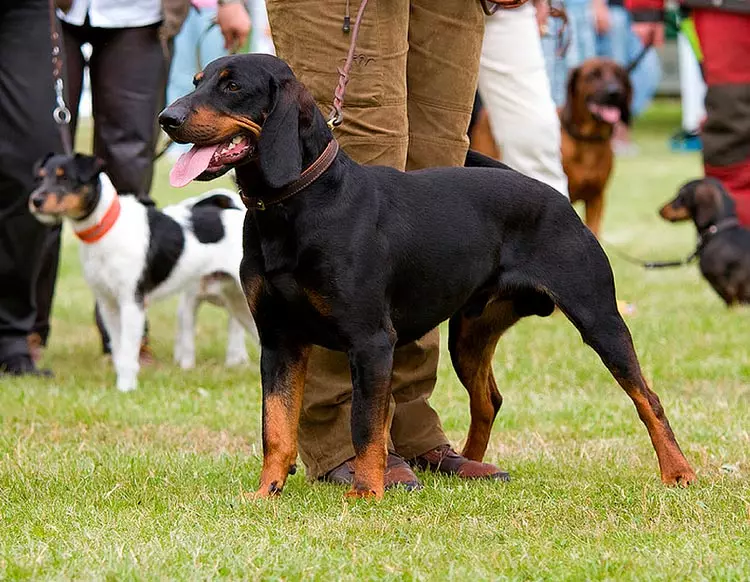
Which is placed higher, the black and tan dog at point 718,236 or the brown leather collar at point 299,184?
the brown leather collar at point 299,184

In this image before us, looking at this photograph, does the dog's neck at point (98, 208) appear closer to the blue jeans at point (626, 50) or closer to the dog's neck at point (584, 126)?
the dog's neck at point (584, 126)

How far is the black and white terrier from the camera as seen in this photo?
6.62 meters

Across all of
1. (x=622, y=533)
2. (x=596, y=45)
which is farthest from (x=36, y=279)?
(x=596, y=45)

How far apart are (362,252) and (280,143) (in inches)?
15.2

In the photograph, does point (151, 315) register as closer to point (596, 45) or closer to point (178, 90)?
point (178, 90)

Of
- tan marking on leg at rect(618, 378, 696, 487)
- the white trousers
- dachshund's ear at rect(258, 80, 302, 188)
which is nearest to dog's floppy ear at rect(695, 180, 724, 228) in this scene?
the white trousers

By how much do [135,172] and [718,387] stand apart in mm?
3187

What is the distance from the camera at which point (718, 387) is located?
626 cm

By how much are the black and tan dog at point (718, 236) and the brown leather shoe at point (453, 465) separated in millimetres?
4803

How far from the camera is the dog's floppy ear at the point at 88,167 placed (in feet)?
22.0

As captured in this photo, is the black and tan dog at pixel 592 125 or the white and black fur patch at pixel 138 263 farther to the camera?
the black and tan dog at pixel 592 125

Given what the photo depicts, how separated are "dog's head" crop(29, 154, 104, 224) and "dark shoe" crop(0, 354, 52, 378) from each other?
0.70 m

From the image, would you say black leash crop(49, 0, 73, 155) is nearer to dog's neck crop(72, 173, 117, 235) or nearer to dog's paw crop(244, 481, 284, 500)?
dog's neck crop(72, 173, 117, 235)

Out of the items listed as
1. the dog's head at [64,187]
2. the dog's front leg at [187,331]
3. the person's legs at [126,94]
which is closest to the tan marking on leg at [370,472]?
the dog's head at [64,187]
